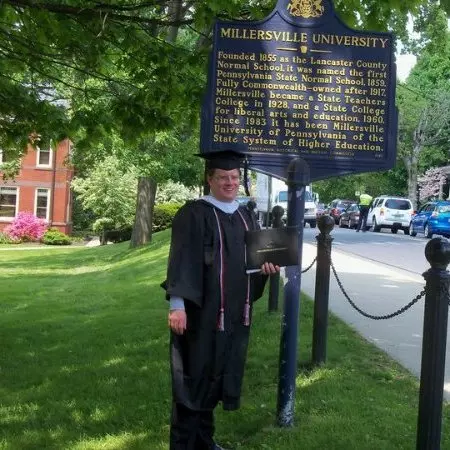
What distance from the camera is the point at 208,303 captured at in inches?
157

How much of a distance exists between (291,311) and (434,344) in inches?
51.8

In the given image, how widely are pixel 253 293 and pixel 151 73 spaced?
169 inches

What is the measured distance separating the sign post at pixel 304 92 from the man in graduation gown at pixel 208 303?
929 mm

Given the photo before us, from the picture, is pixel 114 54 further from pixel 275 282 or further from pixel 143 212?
pixel 143 212

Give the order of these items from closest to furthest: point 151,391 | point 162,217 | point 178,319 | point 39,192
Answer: point 178,319 → point 151,391 → point 162,217 → point 39,192

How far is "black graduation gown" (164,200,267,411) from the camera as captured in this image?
156 inches

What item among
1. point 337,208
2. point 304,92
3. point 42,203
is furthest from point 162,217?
point 304,92

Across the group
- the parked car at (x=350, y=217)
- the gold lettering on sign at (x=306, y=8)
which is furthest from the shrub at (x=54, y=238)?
the gold lettering on sign at (x=306, y=8)

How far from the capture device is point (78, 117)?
800 centimetres

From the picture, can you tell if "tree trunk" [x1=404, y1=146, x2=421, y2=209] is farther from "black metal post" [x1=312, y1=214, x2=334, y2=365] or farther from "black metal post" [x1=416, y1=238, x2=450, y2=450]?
"black metal post" [x1=416, y1=238, x2=450, y2=450]

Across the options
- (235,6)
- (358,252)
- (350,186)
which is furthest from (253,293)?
(350,186)

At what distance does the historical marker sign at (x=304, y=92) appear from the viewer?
4977 mm

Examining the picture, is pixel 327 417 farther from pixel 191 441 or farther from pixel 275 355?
pixel 275 355

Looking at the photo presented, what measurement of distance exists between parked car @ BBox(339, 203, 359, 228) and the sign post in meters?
33.9
